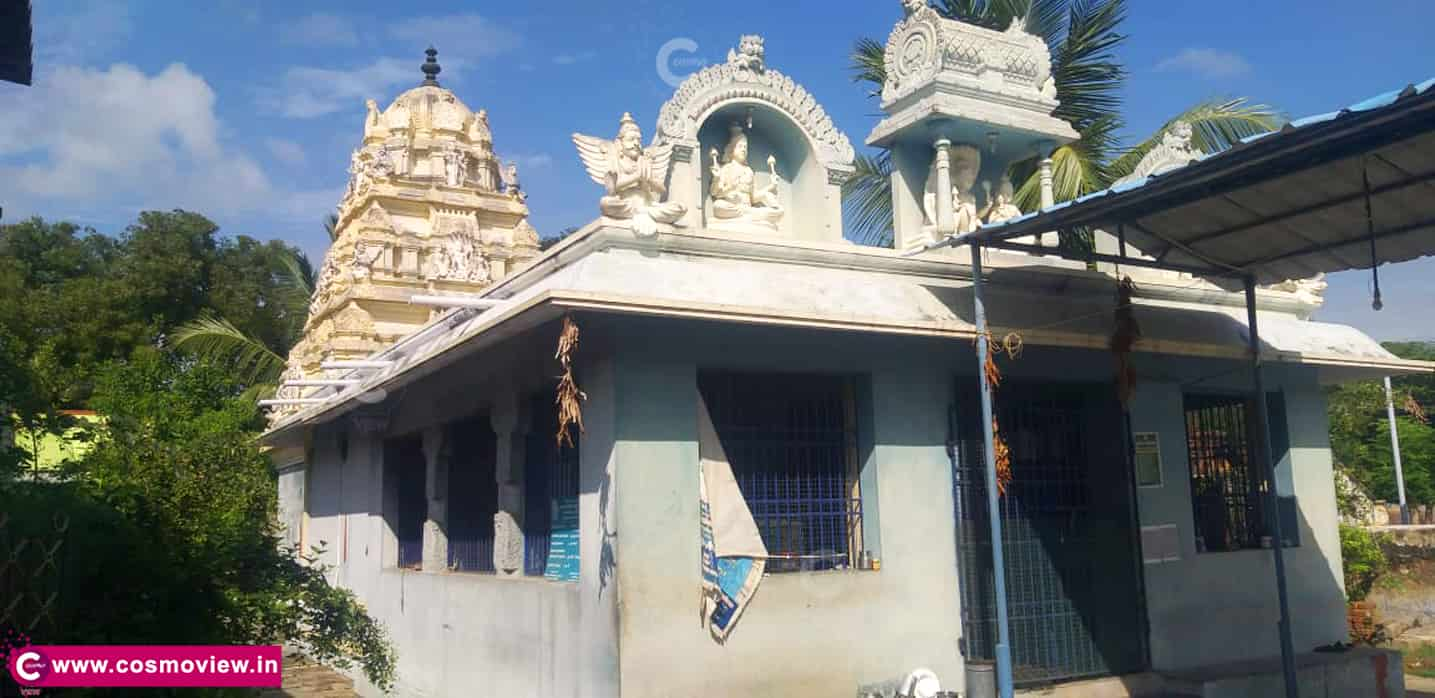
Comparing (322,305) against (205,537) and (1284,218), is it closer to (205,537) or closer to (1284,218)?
(205,537)

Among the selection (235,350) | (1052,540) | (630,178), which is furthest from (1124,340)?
(235,350)

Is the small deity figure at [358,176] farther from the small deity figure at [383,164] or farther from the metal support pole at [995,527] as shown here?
the metal support pole at [995,527]

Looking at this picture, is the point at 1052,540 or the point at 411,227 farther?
the point at 411,227

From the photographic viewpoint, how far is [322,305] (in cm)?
2238

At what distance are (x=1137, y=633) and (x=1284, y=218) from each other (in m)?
3.87

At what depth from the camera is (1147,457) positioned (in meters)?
10.7

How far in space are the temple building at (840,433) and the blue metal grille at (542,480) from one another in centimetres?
3

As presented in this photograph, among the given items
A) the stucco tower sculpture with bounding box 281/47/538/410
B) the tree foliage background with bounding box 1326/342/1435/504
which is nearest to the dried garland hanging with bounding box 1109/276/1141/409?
the stucco tower sculpture with bounding box 281/47/538/410

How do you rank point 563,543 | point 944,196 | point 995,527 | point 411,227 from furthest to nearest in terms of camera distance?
point 411,227, point 944,196, point 563,543, point 995,527

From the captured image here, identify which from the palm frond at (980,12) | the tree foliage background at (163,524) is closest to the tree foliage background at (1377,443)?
the palm frond at (980,12)

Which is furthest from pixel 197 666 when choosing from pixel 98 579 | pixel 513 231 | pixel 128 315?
pixel 128 315

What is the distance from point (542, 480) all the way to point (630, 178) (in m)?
2.97

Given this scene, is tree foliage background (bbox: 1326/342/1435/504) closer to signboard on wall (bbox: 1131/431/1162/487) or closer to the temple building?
the temple building

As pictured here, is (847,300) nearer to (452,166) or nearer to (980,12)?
(980,12)
